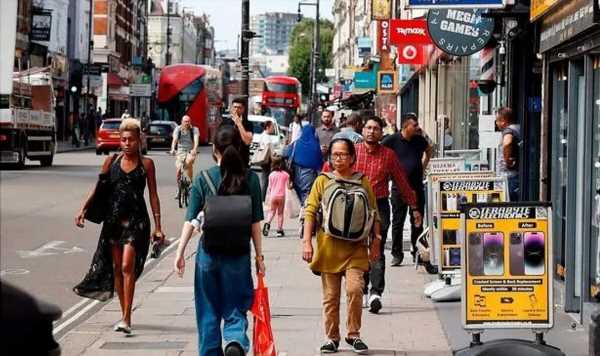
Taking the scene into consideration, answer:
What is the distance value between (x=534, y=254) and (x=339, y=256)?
1599mm

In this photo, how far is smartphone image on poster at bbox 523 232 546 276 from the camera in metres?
8.12

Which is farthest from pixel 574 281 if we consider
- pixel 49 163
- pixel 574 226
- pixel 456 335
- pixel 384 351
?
pixel 49 163

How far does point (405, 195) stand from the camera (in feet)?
36.2

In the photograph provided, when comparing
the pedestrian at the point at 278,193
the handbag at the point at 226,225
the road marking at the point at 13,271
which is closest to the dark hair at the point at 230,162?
the handbag at the point at 226,225

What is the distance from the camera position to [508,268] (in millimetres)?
8133

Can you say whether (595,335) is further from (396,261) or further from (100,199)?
(396,261)

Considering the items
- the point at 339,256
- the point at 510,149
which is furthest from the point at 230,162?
the point at 510,149

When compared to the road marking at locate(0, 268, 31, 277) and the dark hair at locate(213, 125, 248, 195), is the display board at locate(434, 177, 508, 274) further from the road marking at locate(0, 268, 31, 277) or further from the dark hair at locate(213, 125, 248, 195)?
the road marking at locate(0, 268, 31, 277)

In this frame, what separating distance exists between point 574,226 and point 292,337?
8.74 ft

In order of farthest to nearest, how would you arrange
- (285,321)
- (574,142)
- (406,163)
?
(406,163)
(574,142)
(285,321)

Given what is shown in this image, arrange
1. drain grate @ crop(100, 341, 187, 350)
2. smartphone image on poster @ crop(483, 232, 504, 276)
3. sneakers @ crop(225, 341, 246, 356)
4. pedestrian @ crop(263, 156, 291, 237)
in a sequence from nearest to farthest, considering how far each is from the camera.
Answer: sneakers @ crop(225, 341, 246, 356) → smartphone image on poster @ crop(483, 232, 504, 276) → drain grate @ crop(100, 341, 187, 350) → pedestrian @ crop(263, 156, 291, 237)

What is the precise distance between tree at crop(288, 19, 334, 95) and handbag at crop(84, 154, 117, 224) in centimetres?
13639

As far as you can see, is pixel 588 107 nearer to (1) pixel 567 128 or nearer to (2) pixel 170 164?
(1) pixel 567 128

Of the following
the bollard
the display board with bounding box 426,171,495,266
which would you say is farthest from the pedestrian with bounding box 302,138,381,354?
the display board with bounding box 426,171,495,266
